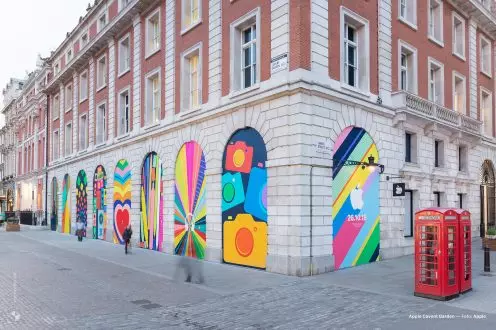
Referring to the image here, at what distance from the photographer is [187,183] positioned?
20062mm

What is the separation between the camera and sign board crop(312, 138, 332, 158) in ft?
48.5

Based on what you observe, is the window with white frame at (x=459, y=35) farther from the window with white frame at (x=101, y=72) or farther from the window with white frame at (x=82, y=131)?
Answer: the window with white frame at (x=82, y=131)

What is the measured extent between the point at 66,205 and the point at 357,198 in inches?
1067

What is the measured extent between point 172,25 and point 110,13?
1028 centimetres

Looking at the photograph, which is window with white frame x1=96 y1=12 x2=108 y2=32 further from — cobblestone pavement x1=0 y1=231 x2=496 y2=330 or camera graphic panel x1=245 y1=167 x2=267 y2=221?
camera graphic panel x1=245 y1=167 x2=267 y2=221

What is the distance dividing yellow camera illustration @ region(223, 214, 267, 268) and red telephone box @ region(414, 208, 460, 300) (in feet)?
19.1

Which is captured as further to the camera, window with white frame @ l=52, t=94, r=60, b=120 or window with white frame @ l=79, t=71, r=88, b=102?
window with white frame @ l=52, t=94, r=60, b=120

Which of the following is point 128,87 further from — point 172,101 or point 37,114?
point 37,114

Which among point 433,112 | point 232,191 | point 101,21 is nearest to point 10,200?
point 101,21

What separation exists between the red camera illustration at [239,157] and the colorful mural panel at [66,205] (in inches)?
887

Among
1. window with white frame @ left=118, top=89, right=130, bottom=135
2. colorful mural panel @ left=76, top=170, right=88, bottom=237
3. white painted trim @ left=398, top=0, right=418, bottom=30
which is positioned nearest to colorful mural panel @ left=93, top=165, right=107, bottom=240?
colorful mural panel @ left=76, top=170, right=88, bottom=237

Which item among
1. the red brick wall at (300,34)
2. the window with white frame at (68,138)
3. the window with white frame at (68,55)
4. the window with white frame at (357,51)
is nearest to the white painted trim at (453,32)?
the window with white frame at (357,51)

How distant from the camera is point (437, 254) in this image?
10391mm

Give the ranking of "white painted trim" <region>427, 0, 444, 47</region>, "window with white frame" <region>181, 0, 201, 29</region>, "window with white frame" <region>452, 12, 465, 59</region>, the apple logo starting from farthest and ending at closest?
"window with white frame" <region>452, 12, 465, 59</region> < "white painted trim" <region>427, 0, 444, 47</region> < "window with white frame" <region>181, 0, 201, 29</region> < the apple logo
